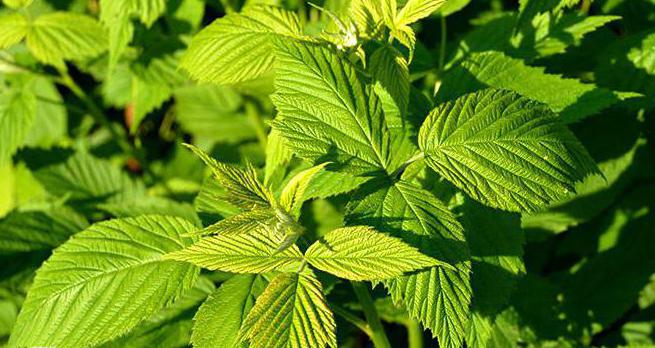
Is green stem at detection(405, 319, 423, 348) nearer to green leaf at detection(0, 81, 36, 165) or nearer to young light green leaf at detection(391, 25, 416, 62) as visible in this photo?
young light green leaf at detection(391, 25, 416, 62)

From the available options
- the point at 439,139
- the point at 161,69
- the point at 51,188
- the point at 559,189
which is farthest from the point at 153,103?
the point at 559,189

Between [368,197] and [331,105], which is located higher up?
[331,105]

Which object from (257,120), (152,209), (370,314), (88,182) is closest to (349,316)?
(370,314)

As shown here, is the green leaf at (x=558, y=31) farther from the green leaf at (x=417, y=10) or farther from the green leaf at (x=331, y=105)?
the green leaf at (x=331, y=105)

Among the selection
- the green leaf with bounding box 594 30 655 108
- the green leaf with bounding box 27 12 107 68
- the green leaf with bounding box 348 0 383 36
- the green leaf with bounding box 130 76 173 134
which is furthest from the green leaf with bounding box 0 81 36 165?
the green leaf with bounding box 594 30 655 108

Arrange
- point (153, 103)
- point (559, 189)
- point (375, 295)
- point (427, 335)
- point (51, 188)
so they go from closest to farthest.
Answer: point (559, 189) < point (375, 295) < point (427, 335) < point (153, 103) < point (51, 188)

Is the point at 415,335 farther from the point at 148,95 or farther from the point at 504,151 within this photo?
the point at 148,95

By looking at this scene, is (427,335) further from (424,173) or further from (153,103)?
(153,103)
